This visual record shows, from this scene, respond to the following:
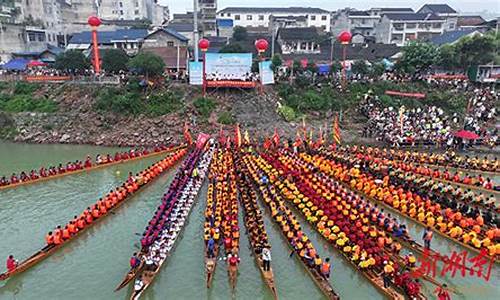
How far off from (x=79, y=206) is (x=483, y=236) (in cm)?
1569

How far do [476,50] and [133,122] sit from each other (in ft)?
93.1

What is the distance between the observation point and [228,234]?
12961 mm

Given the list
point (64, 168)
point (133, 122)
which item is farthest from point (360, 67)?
point (64, 168)

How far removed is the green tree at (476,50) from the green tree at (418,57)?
8.88ft

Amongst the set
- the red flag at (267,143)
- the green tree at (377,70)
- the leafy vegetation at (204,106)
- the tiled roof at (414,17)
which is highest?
the tiled roof at (414,17)

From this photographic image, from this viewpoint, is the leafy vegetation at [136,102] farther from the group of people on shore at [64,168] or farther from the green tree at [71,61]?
the group of people on shore at [64,168]

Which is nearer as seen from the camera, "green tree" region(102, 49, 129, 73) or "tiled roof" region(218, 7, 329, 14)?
"green tree" region(102, 49, 129, 73)

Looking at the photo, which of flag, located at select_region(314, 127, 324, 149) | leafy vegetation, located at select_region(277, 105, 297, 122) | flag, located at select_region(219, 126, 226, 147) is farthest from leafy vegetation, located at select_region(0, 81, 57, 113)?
flag, located at select_region(314, 127, 324, 149)

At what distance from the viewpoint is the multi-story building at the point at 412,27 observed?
5338cm

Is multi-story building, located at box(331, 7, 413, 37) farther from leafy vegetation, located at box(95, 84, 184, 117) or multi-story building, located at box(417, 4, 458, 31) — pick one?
leafy vegetation, located at box(95, 84, 184, 117)

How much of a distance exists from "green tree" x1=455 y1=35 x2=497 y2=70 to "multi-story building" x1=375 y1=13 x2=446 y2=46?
65.1ft

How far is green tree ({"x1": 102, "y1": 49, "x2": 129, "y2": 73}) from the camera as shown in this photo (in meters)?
32.2

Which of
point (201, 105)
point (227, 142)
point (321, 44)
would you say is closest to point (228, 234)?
point (227, 142)

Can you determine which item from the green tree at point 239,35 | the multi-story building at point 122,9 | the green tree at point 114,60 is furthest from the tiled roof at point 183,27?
the multi-story building at point 122,9
